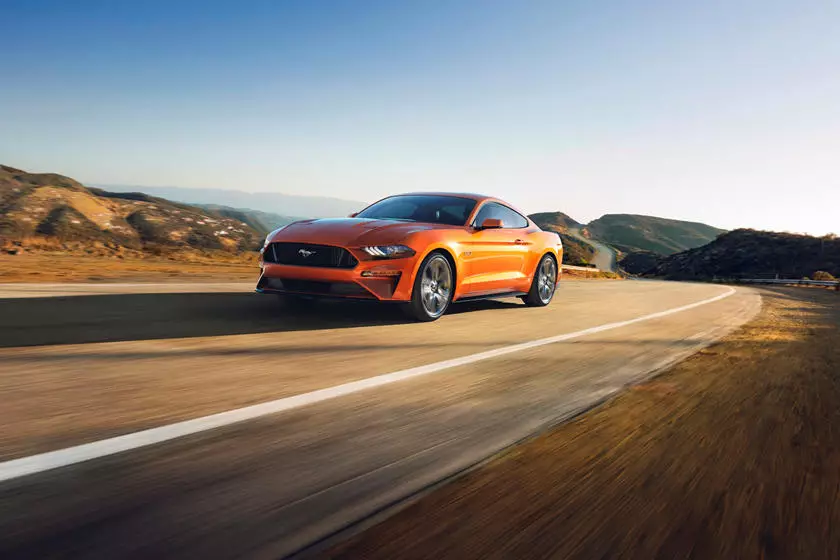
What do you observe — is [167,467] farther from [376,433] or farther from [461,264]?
[461,264]

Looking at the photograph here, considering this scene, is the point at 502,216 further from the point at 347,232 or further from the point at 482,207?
the point at 347,232

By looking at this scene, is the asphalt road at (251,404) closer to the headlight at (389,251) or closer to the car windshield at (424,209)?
the headlight at (389,251)

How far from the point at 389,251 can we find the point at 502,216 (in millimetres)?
2829

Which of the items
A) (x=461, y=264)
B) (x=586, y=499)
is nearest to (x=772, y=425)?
(x=586, y=499)

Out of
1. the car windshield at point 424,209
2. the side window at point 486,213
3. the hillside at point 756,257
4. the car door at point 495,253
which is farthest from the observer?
the hillside at point 756,257

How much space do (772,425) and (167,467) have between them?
116 inches

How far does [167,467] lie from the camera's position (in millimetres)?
2484

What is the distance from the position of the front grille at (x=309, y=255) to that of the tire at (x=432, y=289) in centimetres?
78

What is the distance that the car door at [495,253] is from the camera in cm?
814

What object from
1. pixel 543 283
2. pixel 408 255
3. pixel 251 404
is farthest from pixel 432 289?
pixel 251 404

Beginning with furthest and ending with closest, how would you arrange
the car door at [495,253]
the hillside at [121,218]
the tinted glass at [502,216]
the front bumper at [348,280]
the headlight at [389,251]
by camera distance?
the hillside at [121,218]
the tinted glass at [502,216]
the car door at [495,253]
the headlight at [389,251]
the front bumper at [348,280]

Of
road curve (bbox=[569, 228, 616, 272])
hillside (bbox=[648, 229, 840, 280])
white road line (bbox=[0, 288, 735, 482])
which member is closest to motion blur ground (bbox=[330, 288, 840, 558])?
white road line (bbox=[0, 288, 735, 482])

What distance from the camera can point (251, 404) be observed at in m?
3.45

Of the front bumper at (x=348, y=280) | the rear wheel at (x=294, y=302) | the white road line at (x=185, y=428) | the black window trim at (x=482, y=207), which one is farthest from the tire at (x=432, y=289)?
the white road line at (x=185, y=428)
